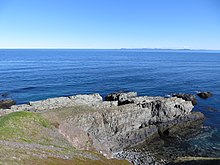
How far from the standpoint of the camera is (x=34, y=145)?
2792 cm

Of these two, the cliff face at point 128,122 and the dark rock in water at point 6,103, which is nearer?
the cliff face at point 128,122

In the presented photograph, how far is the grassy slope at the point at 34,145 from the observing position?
23.5m

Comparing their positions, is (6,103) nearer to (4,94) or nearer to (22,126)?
(4,94)

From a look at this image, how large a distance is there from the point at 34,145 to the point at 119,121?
84.7ft

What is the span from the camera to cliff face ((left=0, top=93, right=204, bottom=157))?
40375mm

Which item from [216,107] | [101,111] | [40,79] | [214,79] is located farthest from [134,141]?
[214,79]

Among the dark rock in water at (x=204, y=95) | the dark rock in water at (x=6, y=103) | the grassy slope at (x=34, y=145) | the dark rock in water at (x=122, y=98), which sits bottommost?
the dark rock in water at (x=6, y=103)

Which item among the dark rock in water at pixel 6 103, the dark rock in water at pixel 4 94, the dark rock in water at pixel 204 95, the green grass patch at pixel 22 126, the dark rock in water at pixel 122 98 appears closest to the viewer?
the green grass patch at pixel 22 126

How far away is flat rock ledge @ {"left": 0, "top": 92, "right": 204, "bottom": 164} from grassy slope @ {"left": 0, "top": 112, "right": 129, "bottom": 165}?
443 cm

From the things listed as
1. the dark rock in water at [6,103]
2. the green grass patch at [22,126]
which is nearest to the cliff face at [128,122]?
the green grass patch at [22,126]

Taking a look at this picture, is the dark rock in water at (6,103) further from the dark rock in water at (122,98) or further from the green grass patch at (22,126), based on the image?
the green grass patch at (22,126)

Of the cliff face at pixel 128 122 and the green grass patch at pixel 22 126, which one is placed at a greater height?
the green grass patch at pixel 22 126

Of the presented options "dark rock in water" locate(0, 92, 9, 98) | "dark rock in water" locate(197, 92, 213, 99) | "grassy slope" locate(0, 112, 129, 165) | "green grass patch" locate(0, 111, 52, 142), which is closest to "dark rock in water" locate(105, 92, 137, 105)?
"dark rock in water" locate(197, 92, 213, 99)

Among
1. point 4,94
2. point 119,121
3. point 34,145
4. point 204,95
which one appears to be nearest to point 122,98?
point 119,121
